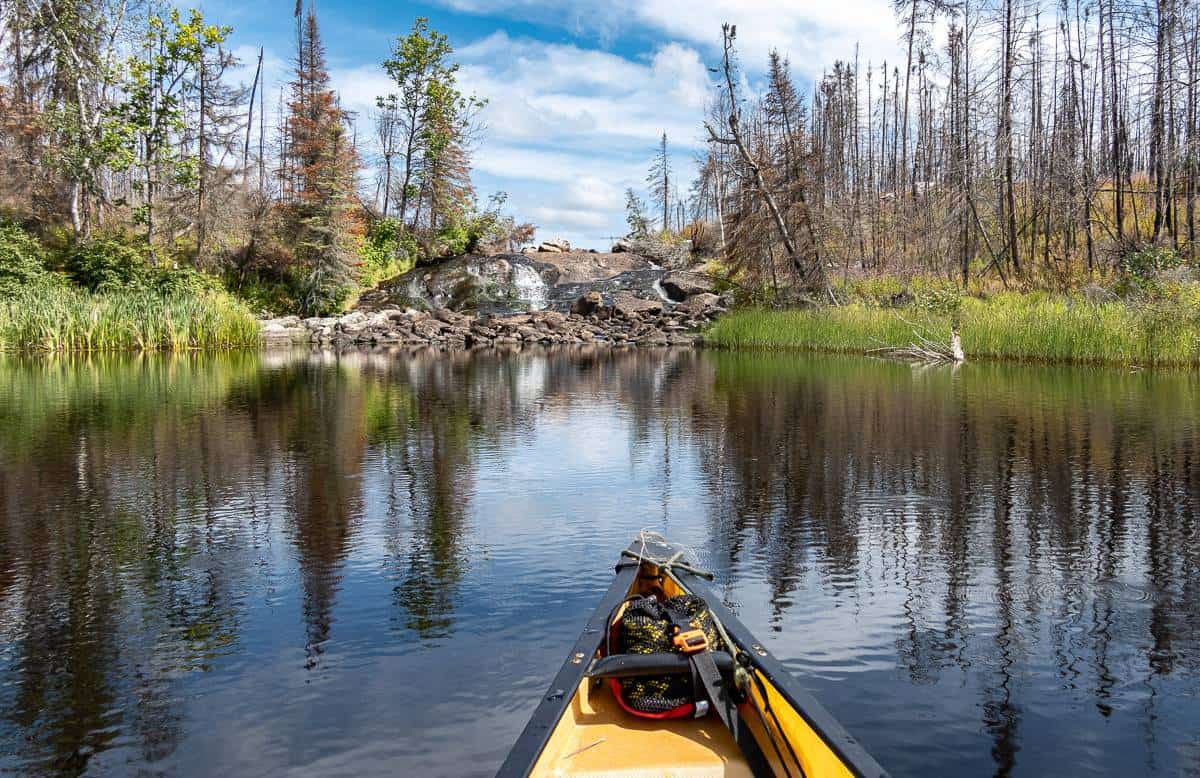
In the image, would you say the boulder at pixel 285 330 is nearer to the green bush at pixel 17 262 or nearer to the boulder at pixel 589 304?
the green bush at pixel 17 262

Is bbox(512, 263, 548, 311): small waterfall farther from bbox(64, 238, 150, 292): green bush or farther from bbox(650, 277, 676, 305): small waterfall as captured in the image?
bbox(64, 238, 150, 292): green bush

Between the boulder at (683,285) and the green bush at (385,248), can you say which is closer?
the boulder at (683,285)

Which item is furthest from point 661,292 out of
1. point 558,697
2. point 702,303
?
point 558,697

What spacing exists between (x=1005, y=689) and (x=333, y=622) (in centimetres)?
368

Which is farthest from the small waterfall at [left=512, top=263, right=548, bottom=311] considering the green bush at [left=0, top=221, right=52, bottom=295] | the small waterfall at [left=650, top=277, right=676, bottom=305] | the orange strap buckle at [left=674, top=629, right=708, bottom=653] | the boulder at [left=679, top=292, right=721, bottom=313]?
the orange strap buckle at [left=674, top=629, right=708, bottom=653]

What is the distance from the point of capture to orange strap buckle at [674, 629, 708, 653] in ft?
12.0

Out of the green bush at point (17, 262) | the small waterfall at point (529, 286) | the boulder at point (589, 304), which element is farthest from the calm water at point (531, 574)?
the small waterfall at point (529, 286)

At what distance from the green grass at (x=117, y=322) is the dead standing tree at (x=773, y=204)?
18.4 m

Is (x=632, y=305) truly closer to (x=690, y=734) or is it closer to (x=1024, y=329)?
(x=1024, y=329)

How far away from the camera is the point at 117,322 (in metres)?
27.5

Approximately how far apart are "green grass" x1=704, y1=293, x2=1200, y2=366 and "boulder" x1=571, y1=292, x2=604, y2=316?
12.1 metres

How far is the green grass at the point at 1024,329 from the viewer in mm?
20328

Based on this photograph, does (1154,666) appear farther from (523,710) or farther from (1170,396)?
(1170,396)

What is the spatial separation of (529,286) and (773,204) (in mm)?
16454
